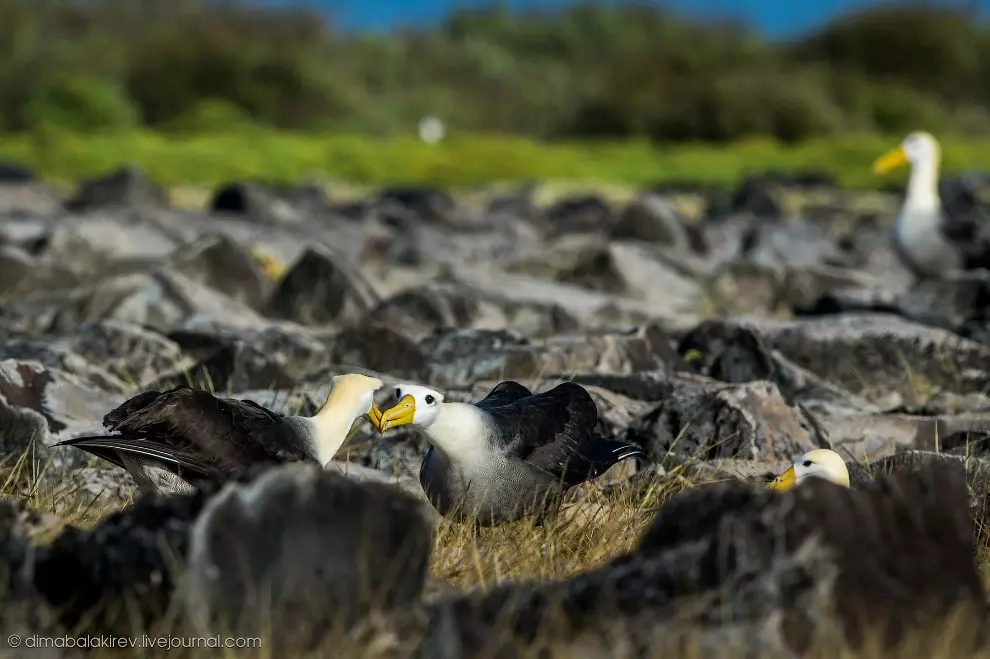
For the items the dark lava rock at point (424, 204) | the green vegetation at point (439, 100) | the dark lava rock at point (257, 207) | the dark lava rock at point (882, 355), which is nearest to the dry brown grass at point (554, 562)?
the dark lava rock at point (882, 355)

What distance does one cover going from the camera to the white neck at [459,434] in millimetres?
4160

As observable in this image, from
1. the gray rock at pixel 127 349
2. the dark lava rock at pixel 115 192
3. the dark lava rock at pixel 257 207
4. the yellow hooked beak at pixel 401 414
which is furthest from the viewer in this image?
the dark lava rock at pixel 115 192

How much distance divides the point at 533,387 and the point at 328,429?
5.83 feet

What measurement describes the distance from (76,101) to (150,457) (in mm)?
43060

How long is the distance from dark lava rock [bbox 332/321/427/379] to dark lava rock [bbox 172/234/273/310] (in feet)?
10.00

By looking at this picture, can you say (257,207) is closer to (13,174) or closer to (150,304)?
(13,174)

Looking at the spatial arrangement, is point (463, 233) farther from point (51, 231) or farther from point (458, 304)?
point (458, 304)

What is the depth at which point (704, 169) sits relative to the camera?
3769 centimetres

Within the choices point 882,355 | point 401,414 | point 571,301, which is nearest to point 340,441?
point 401,414

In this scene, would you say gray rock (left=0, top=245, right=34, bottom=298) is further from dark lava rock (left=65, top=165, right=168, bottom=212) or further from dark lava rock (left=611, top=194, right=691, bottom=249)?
dark lava rock (left=65, top=165, right=168, bottom=212)

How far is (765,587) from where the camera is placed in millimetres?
2822

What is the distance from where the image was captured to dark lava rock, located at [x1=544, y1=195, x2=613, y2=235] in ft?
61.9

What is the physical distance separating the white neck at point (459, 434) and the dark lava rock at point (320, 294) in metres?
5.22

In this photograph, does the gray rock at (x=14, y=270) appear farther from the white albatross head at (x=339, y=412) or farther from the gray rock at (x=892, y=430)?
the white albatross head at (x=339, y=412)
